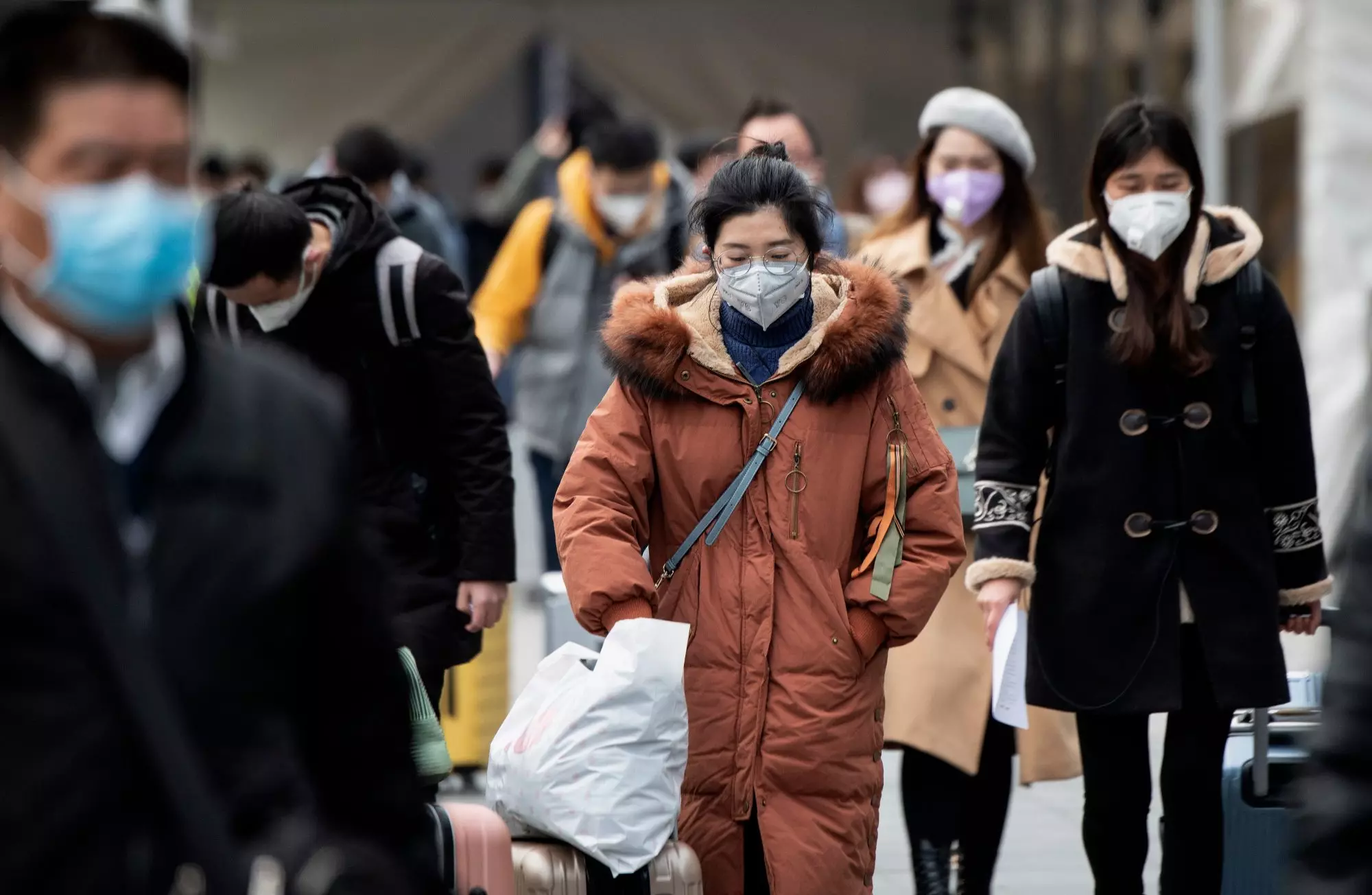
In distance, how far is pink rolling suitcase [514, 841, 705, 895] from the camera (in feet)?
13.4

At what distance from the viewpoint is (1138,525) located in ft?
15.7

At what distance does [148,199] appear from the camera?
2.13 m

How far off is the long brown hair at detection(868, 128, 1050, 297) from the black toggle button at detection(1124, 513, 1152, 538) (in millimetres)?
1386

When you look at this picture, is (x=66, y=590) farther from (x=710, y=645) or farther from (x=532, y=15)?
(x=532, y=15)

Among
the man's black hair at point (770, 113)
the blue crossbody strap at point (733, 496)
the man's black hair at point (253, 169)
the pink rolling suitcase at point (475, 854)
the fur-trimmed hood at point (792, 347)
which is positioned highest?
Answer: the man's black hair at point (253, 169)

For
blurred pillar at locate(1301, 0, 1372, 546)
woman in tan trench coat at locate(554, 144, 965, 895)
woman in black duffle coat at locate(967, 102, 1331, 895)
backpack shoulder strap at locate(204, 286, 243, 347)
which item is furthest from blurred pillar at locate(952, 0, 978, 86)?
woman in tan trench coat at locate(554, 144, 965, 895)

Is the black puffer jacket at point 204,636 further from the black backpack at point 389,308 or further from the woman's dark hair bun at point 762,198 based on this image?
the black backpack at point 389,308

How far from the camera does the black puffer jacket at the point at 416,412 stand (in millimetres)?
4949

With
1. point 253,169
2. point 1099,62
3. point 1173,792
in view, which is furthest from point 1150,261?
point 1099,62

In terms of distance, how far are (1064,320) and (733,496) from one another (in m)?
1.02

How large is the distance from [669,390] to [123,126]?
7.46 feet

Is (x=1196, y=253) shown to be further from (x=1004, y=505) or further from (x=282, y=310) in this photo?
(x=282, y=310)

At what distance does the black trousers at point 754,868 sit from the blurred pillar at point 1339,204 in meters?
6.64

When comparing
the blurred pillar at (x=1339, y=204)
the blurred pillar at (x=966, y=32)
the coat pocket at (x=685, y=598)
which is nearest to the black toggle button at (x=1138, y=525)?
the coat pocket at (x=685, y=598)
